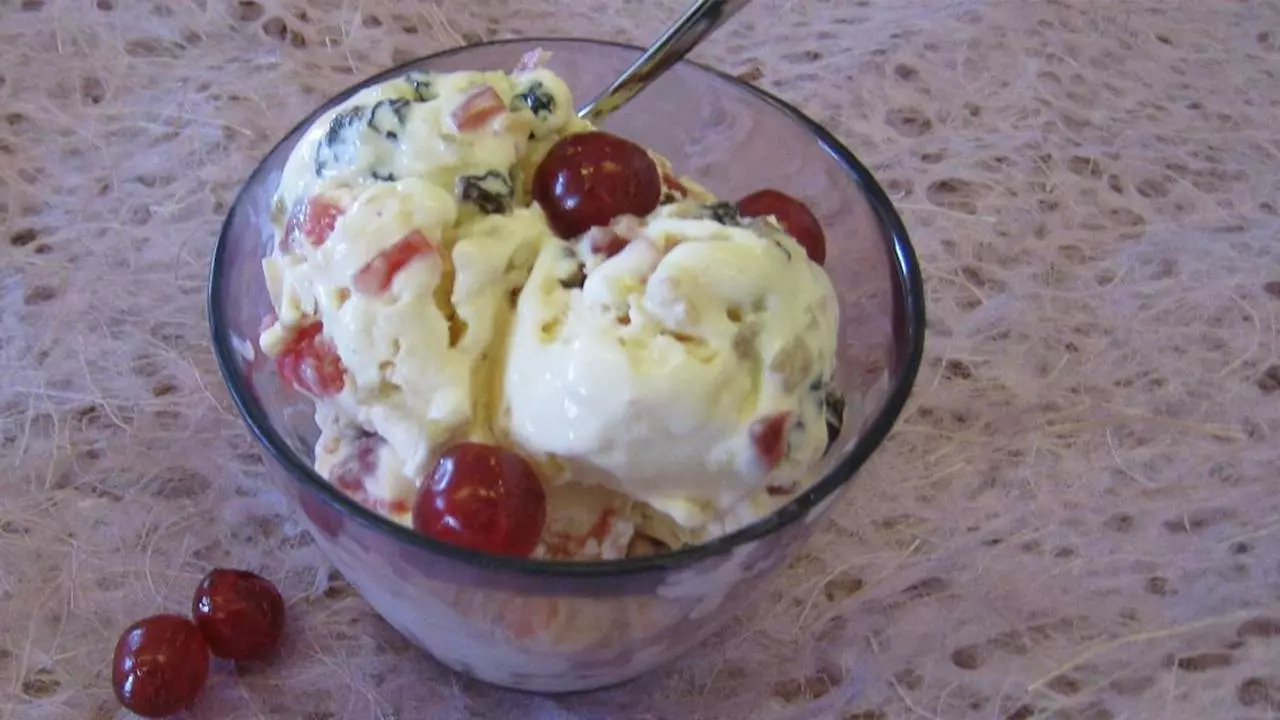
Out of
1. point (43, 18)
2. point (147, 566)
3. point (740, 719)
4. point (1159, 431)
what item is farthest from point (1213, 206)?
point (43, 18)

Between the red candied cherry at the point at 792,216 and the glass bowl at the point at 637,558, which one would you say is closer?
the glass bowl at the point at 637,558

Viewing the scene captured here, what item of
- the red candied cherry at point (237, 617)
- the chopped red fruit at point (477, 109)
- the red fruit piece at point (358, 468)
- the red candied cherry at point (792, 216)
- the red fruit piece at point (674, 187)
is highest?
the chopped red fruit at point (477, 109)

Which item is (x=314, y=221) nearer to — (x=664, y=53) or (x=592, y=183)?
(x=592, y=183)

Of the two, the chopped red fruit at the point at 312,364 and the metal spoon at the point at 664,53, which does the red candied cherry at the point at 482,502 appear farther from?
the metal spoon at the point at 664,53

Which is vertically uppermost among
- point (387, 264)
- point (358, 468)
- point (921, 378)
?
point (387, 264)

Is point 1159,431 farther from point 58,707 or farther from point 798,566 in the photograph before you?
point 58,707

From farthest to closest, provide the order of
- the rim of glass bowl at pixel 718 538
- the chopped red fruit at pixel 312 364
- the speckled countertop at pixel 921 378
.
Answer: the speckled countertop at pixel 921 378 < the chopped red fruit at pixel 312 364 < the rim of glass bowl at pixel 718 538

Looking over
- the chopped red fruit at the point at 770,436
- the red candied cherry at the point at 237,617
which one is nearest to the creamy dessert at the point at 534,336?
the chopped red fruit at the point at 770,436

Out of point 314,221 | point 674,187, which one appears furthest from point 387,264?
point 674,187
